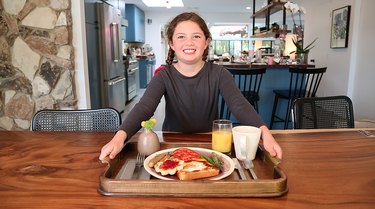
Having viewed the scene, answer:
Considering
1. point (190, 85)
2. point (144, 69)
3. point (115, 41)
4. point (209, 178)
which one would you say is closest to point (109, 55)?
point (115, 41)

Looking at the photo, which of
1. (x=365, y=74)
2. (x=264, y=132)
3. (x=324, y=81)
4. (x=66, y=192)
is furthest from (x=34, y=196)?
(x=324, y=81)

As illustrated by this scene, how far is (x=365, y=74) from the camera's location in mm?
3680

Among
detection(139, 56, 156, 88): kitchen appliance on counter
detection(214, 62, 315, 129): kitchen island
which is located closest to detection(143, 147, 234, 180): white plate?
detection(214, 62, 315, 129): kitchen island

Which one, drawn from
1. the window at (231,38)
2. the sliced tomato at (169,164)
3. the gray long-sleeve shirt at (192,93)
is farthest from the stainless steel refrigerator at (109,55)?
the window at (231,38)

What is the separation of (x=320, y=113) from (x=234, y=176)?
3.00 feet

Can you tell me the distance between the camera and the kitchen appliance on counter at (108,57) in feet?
12.4

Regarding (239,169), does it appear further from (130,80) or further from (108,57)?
(130,80)

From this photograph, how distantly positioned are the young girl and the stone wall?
5.25 feet

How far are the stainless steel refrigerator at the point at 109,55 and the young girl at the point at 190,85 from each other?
8.32 feet

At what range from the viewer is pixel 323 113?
4.89ft

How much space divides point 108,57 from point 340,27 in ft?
11.2

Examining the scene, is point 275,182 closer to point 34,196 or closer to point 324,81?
point 34,196

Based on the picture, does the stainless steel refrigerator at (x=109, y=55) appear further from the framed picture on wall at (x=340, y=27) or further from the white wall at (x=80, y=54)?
the framed picture on wall at (x=340, y=27)

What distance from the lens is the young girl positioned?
51.0 inches
